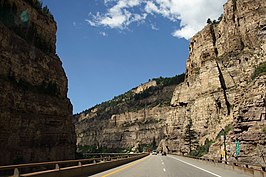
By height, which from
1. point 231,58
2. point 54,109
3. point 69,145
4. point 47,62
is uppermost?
point 231,58

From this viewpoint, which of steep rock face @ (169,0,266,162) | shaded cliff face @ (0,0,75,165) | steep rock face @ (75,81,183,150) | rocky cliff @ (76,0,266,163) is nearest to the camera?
shaded cliff face @ (0,0,75,165)

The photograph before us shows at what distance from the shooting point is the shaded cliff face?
3038 centimetres

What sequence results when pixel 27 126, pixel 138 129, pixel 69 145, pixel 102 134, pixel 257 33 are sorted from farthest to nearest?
1. pixel 102 134
2. pixel 138 129
3. pixel 257 33
4. pixel 69 145
5. pixel 27 126

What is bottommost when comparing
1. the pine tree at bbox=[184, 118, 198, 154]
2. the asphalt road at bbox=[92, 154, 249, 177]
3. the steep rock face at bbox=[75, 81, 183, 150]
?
the asphalt road at bbox=[92, 154, 249, 177]

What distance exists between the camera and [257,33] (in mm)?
63000

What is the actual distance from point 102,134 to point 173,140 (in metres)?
90.2

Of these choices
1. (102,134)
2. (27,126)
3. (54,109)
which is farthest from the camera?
(102,134)

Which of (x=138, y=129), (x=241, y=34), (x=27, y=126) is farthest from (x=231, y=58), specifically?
(x=138, y=129)

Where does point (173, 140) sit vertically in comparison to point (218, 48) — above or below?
below

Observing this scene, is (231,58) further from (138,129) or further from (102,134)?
(102,134)

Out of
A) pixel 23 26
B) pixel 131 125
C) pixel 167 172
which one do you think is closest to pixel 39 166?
pixel 167 172

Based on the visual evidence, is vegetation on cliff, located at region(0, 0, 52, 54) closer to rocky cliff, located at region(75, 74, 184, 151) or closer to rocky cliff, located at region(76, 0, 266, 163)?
rocky cliff, located at region(76, 0, 266, 163)

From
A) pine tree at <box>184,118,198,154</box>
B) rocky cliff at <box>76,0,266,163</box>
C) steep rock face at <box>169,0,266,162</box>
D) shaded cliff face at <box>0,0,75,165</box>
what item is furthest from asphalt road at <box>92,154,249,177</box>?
pine tree at <box>184,118,198,154</box>

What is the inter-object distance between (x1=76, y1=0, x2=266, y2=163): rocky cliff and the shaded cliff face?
75.0 feet
